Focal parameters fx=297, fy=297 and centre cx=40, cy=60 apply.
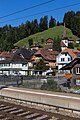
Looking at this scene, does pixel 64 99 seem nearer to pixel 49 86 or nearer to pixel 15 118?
pixel 15 118

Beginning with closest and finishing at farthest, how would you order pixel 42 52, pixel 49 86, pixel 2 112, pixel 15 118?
pixel 15 118, pixel 2 112, pixel 49 86, pixel 42 52

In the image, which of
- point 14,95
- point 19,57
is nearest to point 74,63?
point 14,95

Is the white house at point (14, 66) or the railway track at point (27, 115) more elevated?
the white house at point (14, 66)

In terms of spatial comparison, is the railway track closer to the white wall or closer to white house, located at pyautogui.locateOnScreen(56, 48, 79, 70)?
white house, located at pyautogui.locateOnScreen(56, 48, 79, 70)

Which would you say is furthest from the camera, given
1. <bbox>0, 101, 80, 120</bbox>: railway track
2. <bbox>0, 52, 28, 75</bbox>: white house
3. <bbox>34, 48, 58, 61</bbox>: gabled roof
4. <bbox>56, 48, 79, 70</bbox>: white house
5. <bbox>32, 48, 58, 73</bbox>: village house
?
<bbox>34, 48, 58, 61</bbox>: gabled roof

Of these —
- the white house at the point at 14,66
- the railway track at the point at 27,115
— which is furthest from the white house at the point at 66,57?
the railway track at the point at 27,115

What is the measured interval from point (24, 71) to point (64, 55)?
13410 millimetres

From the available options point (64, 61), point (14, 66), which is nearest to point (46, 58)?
point (64, 61)

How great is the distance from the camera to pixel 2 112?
1616 cm

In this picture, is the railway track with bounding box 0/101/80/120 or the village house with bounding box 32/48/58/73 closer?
the railway track with bounding box 0/101/80/120

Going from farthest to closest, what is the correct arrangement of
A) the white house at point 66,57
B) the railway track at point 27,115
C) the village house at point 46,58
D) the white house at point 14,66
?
the village house at point 46,58
the white house at point 14,66
the white house at point 66,57
the railway track at point 27,115

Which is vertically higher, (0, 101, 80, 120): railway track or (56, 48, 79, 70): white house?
(56, 48, 79, 70): white house

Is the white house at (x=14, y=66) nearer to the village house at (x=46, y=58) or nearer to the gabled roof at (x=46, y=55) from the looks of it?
the village house at (x=46, y=58)

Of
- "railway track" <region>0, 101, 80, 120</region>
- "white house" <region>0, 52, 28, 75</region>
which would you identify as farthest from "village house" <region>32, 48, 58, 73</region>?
"railway track" <region>0, 101, 80, 120</region>
